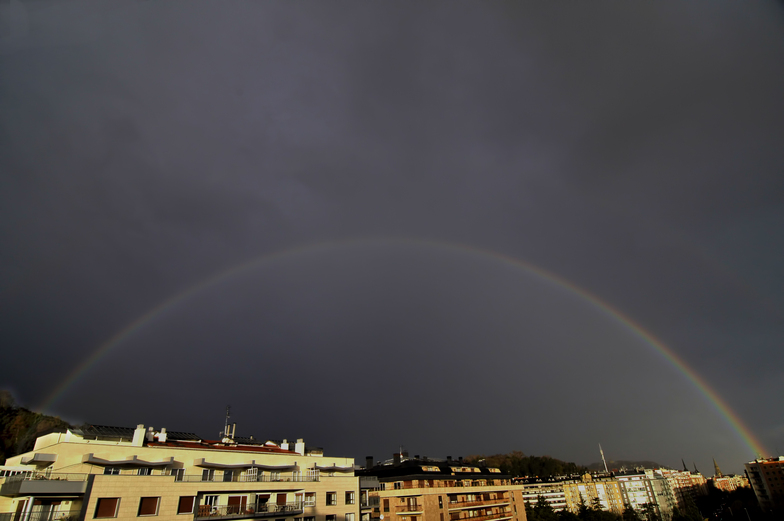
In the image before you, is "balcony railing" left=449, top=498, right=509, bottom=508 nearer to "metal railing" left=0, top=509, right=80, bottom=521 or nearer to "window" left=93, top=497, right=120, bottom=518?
"window" left=93, top=497, right=120, bottom=518

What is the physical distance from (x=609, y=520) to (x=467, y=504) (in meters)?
51.8

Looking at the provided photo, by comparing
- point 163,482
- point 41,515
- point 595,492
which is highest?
point 163,482

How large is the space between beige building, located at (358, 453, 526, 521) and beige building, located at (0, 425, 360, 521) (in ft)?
45.3

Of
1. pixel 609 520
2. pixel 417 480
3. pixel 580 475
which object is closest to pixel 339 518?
pixel 417 480

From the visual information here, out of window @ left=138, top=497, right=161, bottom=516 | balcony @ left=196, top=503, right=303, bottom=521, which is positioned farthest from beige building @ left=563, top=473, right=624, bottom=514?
window @ left=138, top=497, right=161, bottom=516

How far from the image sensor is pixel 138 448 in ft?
116

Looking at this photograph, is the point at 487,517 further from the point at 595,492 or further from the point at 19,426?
the point at 595,492

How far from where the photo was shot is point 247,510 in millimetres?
37969

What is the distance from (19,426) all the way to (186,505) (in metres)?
54.4

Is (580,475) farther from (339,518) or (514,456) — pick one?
(339,518)

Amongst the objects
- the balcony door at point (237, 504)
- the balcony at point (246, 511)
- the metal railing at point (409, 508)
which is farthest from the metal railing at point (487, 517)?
the balcony door at point (237, 504)

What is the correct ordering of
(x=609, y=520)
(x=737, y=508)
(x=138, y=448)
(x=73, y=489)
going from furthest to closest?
(x=737, y=508) → (x=609, y=520) → (x=138, y=448) → (x=73, y=489)

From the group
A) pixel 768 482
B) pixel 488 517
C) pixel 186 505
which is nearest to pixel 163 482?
pixel 186 505

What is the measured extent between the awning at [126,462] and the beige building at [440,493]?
32.4 metres
